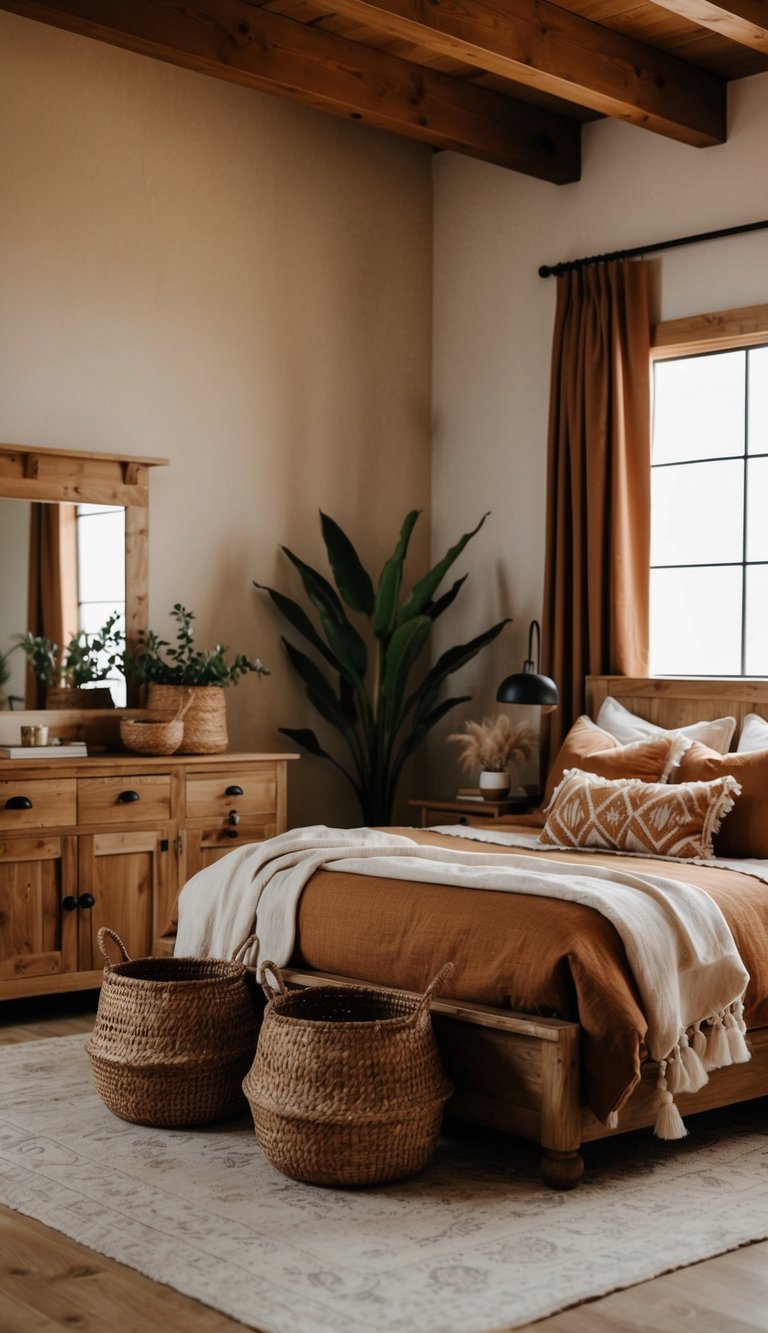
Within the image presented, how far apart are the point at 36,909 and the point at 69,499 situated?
4.66 ft

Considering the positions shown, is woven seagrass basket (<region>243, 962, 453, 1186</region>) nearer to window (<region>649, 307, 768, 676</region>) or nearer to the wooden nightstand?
the wooden nightstand

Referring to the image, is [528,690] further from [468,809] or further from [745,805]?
[745,805]

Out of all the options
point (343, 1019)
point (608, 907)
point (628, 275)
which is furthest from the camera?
point (628, 275)

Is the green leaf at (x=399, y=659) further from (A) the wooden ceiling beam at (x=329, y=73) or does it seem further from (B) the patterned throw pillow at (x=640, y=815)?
(A) the wooden ceiling beam at (x=329, y=73)

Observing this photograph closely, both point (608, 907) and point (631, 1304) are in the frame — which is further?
point (608, 907)

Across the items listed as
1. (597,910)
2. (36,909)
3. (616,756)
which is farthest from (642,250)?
(36,909)

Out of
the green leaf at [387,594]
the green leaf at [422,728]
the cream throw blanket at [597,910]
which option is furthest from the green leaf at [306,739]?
the cream throw blanket at [597,910]

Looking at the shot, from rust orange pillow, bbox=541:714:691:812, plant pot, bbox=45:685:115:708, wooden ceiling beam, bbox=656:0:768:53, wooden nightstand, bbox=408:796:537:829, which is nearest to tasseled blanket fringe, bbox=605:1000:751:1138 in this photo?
rust orange pillow, bbox=541:714:691:812

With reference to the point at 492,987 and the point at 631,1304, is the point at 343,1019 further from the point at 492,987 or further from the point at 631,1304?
the point at 631,1304

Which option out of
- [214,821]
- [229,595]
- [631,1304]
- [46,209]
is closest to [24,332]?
[46,209]

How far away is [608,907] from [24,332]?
299 cm

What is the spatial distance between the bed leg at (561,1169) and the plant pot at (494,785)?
7.56ft

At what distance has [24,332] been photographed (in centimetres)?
503

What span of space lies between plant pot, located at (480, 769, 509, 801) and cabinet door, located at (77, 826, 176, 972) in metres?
1.18
